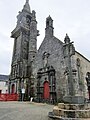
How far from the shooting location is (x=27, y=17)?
97.5 feet

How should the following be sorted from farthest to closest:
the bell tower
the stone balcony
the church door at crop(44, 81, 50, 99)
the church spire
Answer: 1. the church spire
2. the bell tower
3. the church door at crop(44, 81, 50, 99)
4. the stone balcony

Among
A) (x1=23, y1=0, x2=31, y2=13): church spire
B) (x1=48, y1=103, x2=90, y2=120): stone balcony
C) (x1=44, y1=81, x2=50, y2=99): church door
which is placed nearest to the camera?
(x1=48, y1=103, x2=90, y2=120): stone balcony

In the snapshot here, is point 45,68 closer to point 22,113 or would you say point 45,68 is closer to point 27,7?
point 22,113

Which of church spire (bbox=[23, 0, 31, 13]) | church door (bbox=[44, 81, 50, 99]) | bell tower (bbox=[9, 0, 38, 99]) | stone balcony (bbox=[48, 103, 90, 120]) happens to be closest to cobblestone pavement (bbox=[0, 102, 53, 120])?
stone balcony (bbox=[48, 103, 90, 120])

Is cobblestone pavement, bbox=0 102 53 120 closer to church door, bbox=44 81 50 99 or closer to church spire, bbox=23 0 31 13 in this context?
church door, bbox=44 81 50 99

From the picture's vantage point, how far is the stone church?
15.6 metres

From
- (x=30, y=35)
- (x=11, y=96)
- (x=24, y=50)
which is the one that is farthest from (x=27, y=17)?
(x=11, y=96)

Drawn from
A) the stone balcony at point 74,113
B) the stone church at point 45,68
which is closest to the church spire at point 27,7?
the stone church at point 45,68

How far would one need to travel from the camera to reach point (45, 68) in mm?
19125

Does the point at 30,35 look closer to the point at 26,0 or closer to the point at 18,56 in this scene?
the point at 18,56

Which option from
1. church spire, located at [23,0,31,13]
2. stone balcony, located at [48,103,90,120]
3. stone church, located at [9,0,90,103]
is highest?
church spire, located at [23,0,31,13]

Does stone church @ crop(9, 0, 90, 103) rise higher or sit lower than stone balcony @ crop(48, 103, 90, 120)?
higher

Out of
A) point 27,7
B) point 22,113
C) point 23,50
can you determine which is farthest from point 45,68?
point 27,7

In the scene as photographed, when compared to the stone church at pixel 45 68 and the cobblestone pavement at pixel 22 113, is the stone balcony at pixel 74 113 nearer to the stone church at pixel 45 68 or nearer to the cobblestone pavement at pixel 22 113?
the cobblestone pavement at pixel 22 113
